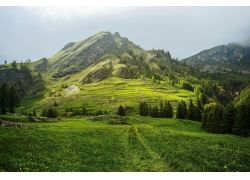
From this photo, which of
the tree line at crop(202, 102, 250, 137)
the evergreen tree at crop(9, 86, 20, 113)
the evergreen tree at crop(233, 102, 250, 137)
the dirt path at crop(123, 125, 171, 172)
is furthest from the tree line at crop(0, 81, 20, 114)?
the evergreen tree at crop(233, 102, 250, 137)

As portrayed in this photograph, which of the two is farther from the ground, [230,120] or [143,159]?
[143,159]

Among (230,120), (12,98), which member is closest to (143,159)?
(230,120)

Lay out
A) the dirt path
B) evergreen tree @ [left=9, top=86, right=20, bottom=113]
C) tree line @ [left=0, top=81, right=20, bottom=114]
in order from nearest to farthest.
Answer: the dirt path, tree line @ [left=0, top=81, right=20, bottom=114], evergreen tree @ [left=9, top=86, right=20, bottom=113]

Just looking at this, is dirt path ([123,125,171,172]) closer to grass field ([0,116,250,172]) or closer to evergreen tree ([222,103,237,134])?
grass field ([0,116,250,172])

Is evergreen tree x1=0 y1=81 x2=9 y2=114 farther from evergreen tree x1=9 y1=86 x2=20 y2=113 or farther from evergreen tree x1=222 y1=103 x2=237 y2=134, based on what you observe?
evergreen tree x1=222 y1=103 x2=237 y2=134

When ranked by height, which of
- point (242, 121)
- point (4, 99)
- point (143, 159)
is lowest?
point (242, 121)

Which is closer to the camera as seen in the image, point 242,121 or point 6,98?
point 242,121

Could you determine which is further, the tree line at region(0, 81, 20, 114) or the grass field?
the tree line at region(0, 81, 20, 114)

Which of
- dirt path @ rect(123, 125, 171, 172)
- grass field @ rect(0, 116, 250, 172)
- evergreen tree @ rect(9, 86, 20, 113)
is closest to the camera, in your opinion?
grass field @ rect(0, 116, 250, 172)

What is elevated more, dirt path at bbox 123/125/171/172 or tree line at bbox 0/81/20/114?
tree line at bbox 0/81/20/114

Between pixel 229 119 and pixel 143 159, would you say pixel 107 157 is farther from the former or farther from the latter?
pixel 229 119

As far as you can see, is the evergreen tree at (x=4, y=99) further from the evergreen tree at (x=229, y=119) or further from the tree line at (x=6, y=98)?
the evergreen tree at (x=229, y=119)

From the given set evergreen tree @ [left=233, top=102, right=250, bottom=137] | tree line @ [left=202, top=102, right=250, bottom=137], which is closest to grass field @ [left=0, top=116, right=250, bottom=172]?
evergreen tree @ [left=233, top=102, right=250, bottom=137]

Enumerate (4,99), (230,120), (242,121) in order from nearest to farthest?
(242,121), (230,120), (4,99)
